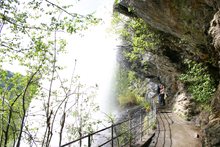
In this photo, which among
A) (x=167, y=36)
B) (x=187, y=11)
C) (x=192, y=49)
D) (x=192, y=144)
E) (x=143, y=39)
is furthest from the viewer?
(x=143, y=39)

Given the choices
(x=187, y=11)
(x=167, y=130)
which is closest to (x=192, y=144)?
(x=167, y=130)

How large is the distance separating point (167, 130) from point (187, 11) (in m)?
4.49

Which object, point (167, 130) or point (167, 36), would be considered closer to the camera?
point (167, 130)

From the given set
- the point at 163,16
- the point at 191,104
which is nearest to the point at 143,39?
the point at 163,16

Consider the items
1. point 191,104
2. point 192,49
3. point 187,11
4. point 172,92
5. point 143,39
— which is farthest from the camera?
point 172,92

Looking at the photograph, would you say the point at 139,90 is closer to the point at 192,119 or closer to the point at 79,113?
the point at 192,119

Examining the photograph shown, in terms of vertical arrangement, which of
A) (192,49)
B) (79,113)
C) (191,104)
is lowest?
(79,113)

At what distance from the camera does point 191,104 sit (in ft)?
21.4

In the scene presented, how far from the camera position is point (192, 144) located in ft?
11.5

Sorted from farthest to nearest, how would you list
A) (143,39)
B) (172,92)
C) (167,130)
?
(172,92) < (143,39) < (167,130)

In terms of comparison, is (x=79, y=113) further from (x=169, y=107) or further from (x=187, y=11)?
(x=169, y=107)

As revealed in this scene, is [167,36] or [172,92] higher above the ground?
[167,36]

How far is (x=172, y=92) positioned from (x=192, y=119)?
169 inches

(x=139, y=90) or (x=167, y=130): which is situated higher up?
(x=139, y=90)
